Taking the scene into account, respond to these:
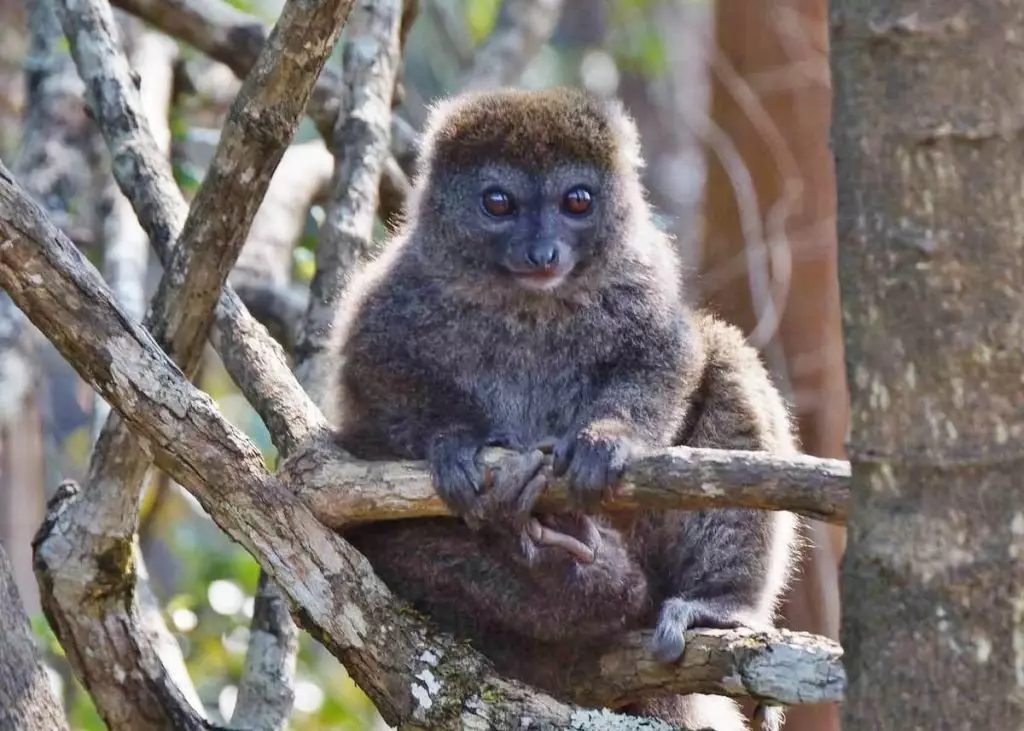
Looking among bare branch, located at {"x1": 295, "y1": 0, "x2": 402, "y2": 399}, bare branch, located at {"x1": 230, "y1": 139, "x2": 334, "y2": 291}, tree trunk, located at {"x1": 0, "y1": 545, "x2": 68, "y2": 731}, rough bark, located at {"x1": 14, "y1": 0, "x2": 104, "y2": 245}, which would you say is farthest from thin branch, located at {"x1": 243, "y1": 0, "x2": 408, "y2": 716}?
tree trunk, located at {"x1": 0, "y1": 545, "x2": 68, "y2": 731}

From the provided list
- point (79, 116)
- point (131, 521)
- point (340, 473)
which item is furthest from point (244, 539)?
point (79, 116)

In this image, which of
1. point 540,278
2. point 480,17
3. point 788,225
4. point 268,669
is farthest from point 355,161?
point 480,17

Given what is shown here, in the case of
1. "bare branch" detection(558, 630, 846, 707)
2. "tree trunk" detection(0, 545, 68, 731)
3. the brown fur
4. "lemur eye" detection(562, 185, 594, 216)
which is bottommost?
"tree trunk" detection(0, 545, 68, 731)

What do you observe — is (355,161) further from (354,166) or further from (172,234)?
(172,234)

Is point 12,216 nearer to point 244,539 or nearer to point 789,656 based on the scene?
point 244,539

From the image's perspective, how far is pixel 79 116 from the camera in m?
5.67

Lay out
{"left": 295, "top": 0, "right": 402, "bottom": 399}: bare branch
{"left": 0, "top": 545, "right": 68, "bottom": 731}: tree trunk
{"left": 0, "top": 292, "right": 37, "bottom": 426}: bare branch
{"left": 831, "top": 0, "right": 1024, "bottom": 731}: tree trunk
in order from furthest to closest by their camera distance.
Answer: {"left": 0, "top": 292, "right": 37, "bottom": 426}: bare branch
{"left": 295, "top": 0, "right": 402, "bottom": 399}: bare branch
{"left": 0, "top": 545, "right": 68, "bottom": 731}: tree trunk
{"left": 831, "top": 0, "right": 1024, "bottom": 731}: tree trunk

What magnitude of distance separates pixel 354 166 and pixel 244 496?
1952 millimetres

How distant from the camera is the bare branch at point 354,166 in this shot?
4746 millimetres

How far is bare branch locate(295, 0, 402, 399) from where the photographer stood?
4.75 m

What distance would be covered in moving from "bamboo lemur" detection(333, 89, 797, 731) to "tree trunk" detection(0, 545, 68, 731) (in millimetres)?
804

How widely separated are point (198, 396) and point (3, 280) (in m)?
0.45

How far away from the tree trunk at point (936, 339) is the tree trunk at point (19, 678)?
1.74m

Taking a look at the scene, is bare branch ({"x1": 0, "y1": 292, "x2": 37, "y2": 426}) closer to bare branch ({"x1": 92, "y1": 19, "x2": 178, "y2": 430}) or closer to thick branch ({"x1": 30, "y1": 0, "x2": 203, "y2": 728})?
bare branch ({"x1": 92, "y1": 19, "x2": 178, "y2": 430})
